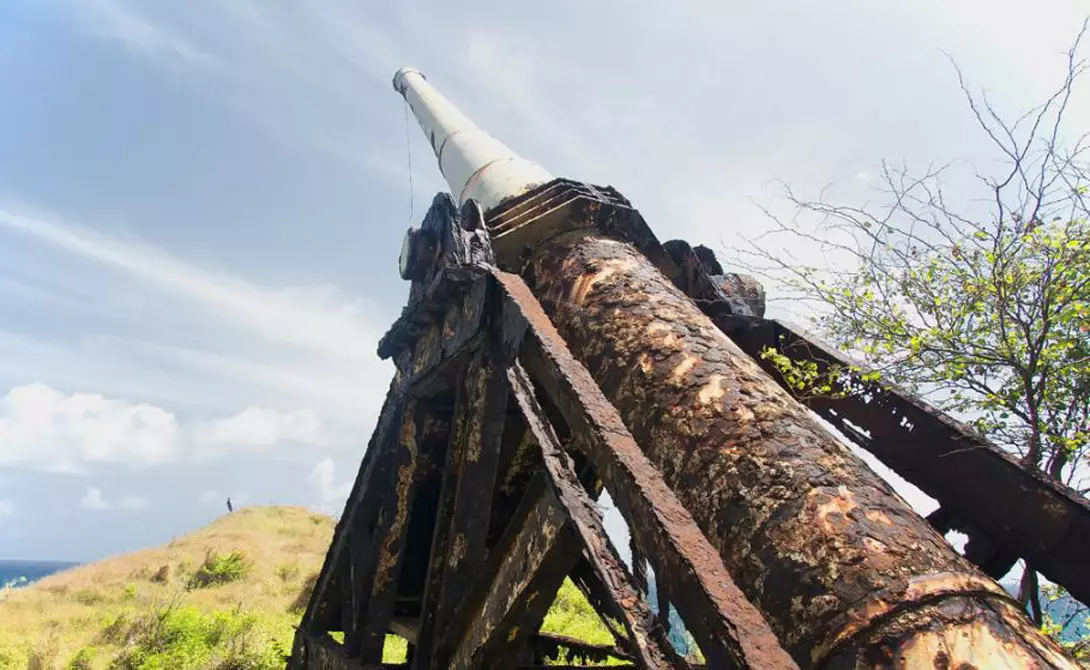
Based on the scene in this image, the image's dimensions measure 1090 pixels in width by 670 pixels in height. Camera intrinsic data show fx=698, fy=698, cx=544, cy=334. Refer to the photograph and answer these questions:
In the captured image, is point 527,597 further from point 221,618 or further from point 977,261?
point 221,618

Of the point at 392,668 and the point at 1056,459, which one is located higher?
the point at 1056,459

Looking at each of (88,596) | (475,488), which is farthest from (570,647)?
(88,596)

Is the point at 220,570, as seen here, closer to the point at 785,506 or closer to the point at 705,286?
the point at 705,286

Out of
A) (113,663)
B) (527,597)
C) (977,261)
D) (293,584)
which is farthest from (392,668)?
(293,584)

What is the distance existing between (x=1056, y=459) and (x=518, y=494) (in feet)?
9.72

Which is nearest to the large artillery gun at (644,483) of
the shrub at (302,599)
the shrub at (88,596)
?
the shrub at (302,599)

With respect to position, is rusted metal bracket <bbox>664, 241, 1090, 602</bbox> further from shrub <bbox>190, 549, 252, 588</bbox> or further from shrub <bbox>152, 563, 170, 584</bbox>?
shrub <bbox>152, 563, 170, 584</bbox>

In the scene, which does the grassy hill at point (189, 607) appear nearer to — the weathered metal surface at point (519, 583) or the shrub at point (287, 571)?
the shrub at point (287, 571)

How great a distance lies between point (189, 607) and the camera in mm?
13297

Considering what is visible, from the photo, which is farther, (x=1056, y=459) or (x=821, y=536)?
(x=1056, y=459)

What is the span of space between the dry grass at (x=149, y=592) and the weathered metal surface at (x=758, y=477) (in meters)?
11.5

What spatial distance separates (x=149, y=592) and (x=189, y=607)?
5.55 m

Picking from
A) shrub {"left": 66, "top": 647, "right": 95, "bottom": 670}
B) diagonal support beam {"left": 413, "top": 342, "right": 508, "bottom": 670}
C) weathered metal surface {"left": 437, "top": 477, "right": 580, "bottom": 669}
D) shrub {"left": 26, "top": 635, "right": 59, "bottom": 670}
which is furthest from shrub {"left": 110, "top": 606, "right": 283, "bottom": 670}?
weathered metal surface {"left": 437, "top": 477, "right": 580, "bottom": 669}

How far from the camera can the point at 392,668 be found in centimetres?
359
